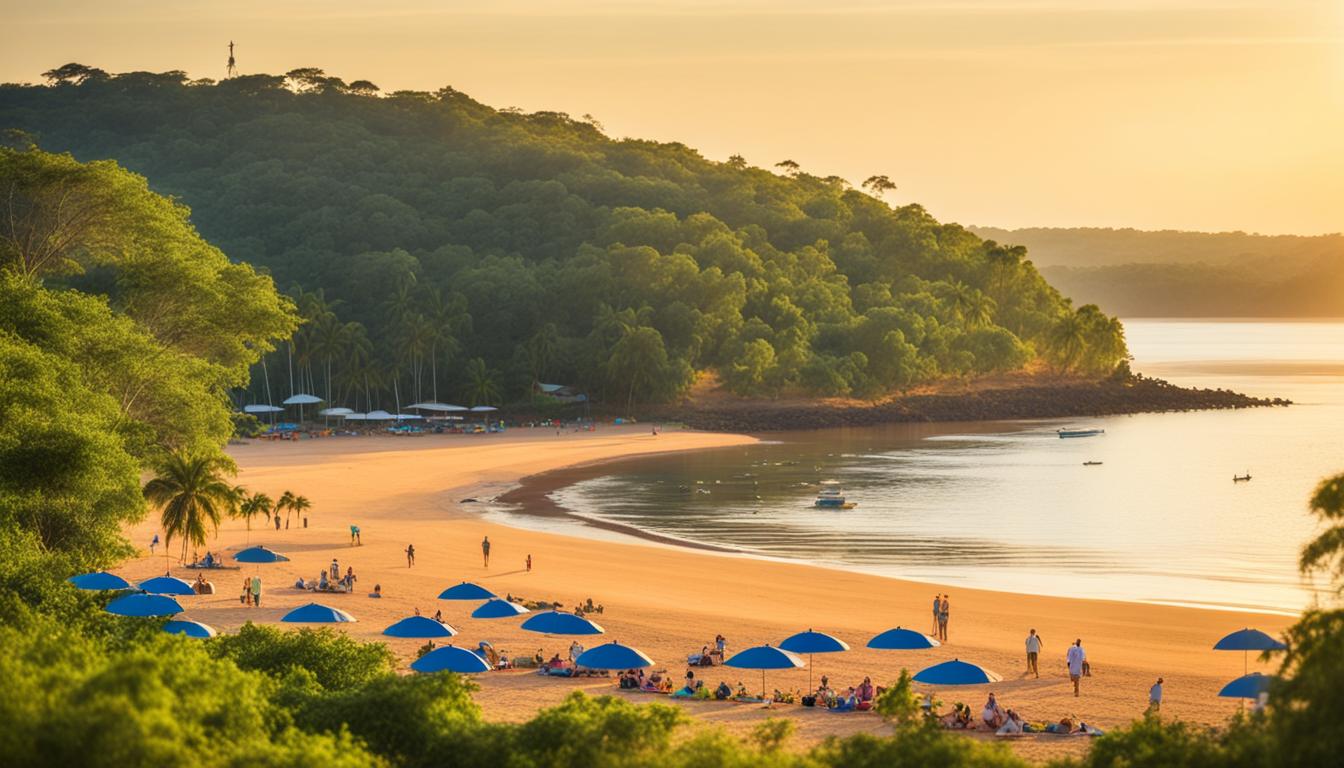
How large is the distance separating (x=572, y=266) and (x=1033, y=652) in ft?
334

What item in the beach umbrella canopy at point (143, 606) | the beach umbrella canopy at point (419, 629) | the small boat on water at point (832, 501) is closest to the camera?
the beach umbrella canopy at point (143, 606)

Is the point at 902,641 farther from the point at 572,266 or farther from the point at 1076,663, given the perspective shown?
the point at 572,266

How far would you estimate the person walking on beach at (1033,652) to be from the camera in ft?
96.3

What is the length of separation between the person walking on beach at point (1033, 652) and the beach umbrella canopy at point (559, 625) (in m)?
9.79

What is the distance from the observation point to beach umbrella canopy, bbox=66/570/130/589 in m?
31.0

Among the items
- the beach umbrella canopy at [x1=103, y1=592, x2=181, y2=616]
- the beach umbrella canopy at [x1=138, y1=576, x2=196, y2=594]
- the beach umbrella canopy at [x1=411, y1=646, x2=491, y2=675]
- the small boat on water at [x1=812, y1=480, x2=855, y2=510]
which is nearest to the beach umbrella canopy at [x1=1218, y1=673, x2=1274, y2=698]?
the beach umbrella canopy at [x1=411, y1=646, x2=491, y2=675]

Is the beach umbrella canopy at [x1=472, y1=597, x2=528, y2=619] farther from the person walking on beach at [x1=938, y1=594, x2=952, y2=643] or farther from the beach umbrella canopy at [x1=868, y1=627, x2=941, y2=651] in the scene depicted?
→ the person walking on beach at [x1=938, y1=594, x2=952, y2=643]

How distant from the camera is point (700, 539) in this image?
5388cm

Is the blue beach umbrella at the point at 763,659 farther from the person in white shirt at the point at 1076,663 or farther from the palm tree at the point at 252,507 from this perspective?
the palm tree at the point at 252,507

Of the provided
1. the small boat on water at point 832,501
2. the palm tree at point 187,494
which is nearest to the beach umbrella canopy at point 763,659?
the palm tree at point 187,494

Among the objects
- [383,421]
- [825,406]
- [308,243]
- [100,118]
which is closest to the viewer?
[383,421]

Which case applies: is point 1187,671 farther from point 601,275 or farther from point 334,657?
point 601,275

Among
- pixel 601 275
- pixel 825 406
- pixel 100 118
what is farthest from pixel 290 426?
pixel 100 118

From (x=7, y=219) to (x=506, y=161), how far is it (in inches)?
4732
